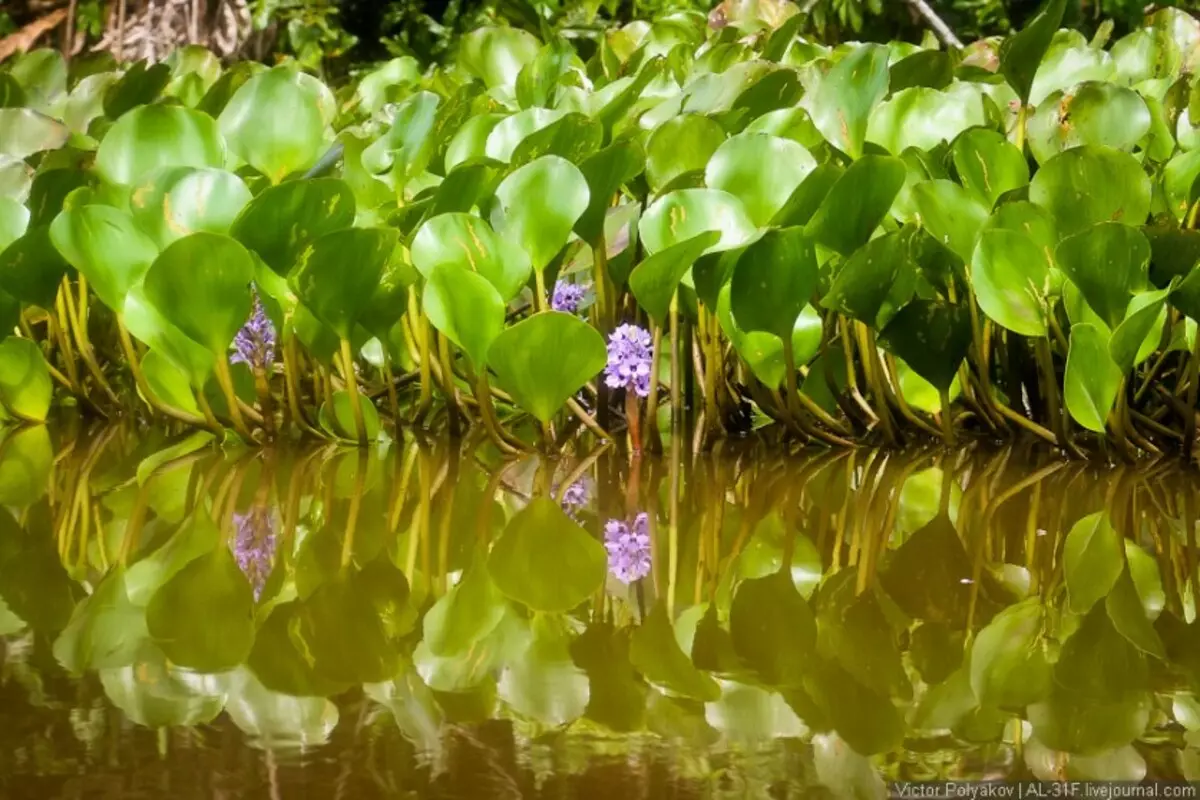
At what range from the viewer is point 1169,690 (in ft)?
1.62

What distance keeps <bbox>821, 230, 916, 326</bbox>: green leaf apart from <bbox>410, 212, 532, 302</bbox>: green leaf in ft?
0.75

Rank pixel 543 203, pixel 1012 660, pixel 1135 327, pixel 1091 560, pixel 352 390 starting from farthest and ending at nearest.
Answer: pixel 352 390
pixel 543 203
pixel 1135 327
pixel 1091 560
pixel 1012 660

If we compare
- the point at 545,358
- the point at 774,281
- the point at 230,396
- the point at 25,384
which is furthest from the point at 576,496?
the point at 25,384

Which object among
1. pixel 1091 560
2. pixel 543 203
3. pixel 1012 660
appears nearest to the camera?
pixel 1012 660

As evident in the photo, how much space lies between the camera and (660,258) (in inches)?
34.3

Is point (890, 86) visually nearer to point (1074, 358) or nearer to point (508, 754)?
point (1074, 358)

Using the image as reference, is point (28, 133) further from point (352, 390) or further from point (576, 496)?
point (576, 496)

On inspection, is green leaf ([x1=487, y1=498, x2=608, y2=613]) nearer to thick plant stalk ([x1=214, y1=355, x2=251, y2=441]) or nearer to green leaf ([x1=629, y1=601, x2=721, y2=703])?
green leaf ([x1=629, y1=601, x2=721, y2=703])

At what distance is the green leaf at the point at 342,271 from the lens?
35.2 inches

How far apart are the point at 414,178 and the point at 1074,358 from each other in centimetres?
57

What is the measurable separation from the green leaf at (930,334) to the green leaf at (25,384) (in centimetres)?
76

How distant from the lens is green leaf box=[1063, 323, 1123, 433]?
2.84 feet

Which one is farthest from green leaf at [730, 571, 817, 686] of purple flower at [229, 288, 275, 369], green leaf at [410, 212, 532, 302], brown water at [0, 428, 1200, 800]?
purple flower at [229, 288, 275, 369]

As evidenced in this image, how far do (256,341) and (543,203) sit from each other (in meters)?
0.30
